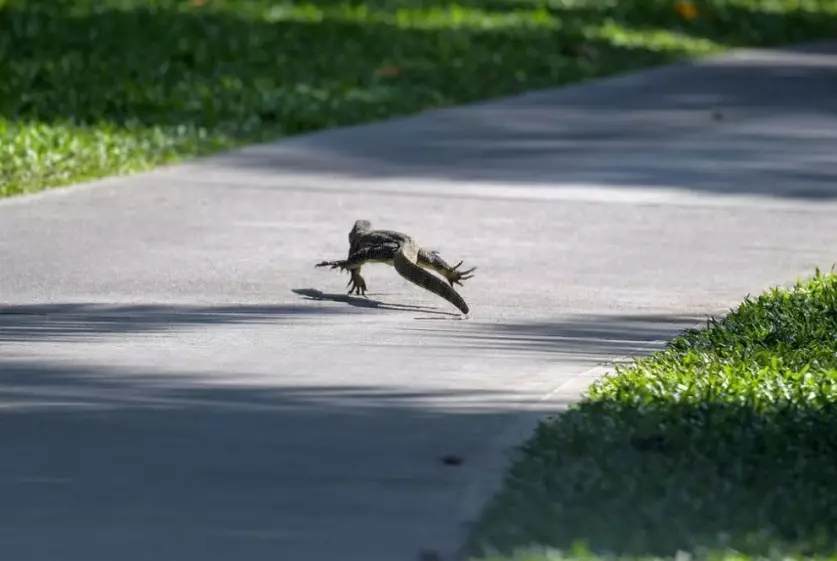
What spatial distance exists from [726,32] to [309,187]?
61.9ft

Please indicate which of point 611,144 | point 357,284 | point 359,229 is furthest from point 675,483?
point 611,144

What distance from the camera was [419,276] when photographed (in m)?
9.71

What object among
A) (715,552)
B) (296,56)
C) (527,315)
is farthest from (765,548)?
(296,56)

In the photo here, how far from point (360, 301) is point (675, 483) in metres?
3.86

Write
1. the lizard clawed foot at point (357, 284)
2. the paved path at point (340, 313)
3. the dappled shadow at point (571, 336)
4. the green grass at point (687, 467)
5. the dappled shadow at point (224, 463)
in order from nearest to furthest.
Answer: the dappled shadow at point (224, 463) < the green grass at point (687, 467) < the paved path at point (340, 313) < the dappled shadow at point (571, 336) < the lizard clawed foot at point (357, 284)

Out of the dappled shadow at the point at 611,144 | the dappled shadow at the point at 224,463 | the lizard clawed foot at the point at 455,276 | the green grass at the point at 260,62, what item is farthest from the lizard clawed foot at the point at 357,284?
the dappled shadow at the point at 611,144

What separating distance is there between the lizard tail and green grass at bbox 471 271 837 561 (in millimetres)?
1185

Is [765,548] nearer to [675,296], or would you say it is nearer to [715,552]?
[715,552]

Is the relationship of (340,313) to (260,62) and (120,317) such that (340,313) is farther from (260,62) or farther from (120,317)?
(260,62)

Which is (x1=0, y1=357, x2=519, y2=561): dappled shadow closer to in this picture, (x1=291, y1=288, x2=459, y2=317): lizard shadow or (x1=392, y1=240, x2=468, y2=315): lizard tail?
(x1=392, y1=240, x2=468, y2=315): lizard tail

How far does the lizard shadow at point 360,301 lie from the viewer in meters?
9.77

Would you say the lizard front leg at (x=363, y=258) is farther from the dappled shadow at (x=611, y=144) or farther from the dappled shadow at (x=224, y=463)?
the dappled shadow at (x=611, y=144)

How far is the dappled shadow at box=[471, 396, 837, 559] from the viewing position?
5715 mm

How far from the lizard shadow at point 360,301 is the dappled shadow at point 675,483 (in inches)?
99.7
